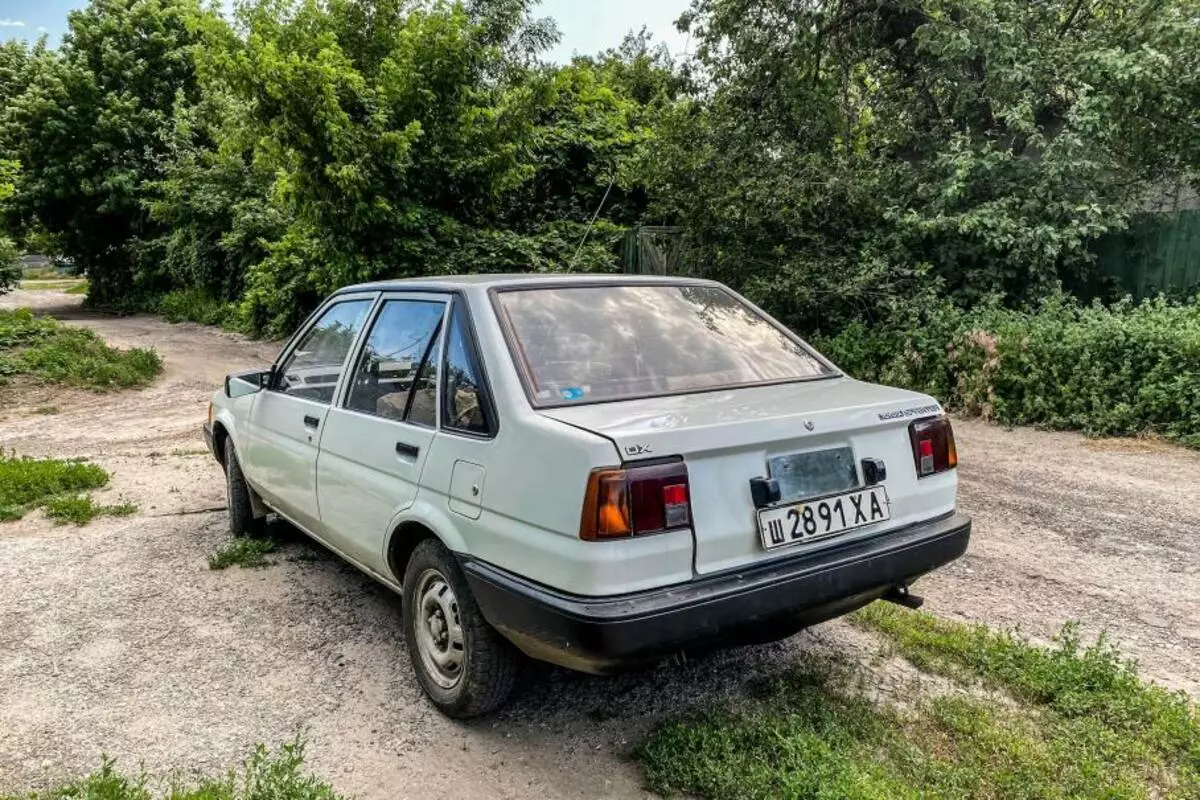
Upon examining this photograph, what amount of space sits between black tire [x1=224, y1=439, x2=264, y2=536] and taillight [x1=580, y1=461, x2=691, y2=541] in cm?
334

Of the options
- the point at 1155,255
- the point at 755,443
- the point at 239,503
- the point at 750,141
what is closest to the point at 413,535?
the point at 755,443

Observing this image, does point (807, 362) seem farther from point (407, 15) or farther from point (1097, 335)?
point (407, 15)

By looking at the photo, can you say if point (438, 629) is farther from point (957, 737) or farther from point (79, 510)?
point (79, 510)

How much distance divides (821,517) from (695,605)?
1.99 feet

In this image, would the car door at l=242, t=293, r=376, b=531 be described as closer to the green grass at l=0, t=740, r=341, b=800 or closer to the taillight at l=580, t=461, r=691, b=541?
the green grass at l=0, t=740, r=341, b=800

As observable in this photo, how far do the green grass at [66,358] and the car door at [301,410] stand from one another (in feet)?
27.9

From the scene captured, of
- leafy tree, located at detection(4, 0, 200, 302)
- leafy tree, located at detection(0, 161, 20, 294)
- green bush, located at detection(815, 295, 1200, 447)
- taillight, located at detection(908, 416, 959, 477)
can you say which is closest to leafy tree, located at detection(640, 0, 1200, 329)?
green bush, located at detection(815, 295, 1200, 447)

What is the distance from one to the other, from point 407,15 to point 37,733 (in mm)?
12957

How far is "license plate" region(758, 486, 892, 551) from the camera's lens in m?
2.62

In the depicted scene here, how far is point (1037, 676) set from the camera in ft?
10.3

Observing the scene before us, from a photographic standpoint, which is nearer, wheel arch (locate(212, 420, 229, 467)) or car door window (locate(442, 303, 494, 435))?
car door window (locate(442, 303, 494, 435))

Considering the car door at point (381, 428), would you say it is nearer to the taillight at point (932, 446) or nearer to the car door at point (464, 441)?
the car door at point (464, 441)

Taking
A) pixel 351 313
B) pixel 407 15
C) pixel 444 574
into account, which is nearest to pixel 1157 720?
pixel 444 574

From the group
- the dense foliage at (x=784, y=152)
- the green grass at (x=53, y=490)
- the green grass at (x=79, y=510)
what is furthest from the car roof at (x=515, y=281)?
the dense foliage at (x=784, y=152)
